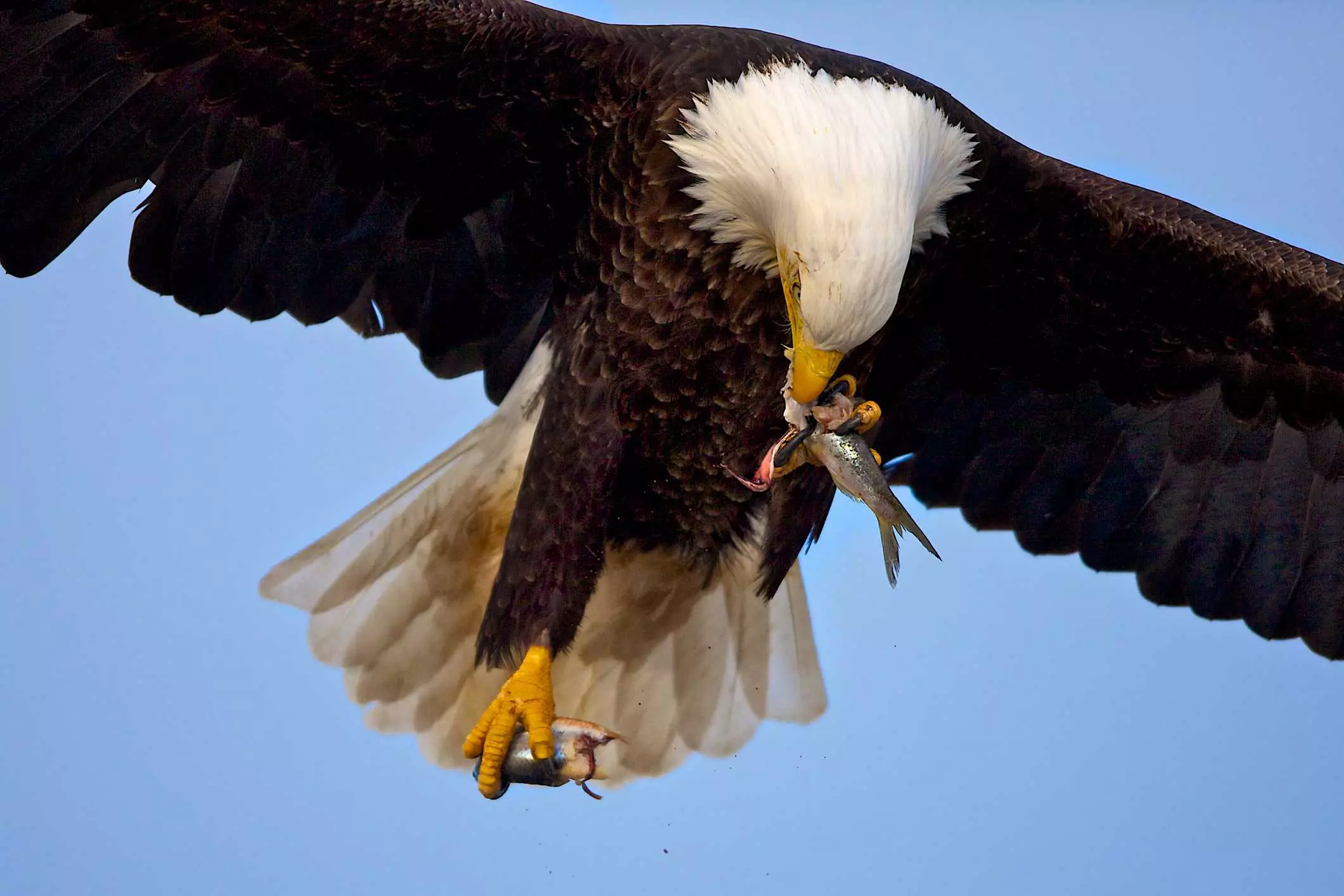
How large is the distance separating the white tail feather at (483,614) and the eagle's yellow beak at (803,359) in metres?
0.91

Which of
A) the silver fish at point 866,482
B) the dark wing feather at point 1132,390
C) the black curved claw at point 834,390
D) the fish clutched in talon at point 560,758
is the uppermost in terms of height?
the dark wing feather at point 1132,390

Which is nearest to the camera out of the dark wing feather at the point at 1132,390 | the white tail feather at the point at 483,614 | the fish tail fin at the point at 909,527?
the fish tail fin at the point at 909,527

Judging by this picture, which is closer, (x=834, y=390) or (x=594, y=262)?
(x=834, y=390)

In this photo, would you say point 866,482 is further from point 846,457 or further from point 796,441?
point 796,441

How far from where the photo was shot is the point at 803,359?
3715 millimetres

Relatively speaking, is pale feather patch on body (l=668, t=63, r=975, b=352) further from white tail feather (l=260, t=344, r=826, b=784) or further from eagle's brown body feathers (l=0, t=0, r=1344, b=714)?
white tail feather (l=260, t=344, r=826, b=784)

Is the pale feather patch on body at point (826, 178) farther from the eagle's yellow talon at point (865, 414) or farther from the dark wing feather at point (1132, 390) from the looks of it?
the dark wing feather at point (1132, 390)

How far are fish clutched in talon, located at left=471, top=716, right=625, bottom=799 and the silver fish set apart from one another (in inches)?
36.5

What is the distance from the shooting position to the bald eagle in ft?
12.8

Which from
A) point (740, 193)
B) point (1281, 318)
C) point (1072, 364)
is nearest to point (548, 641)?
point (740, 193)

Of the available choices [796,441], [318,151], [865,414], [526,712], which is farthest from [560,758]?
[318,151]

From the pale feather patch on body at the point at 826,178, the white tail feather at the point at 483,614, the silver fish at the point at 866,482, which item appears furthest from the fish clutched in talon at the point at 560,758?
the pale feather patch on body at the point at 826,178

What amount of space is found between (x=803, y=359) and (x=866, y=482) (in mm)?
267

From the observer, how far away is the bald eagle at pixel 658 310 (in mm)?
3891
